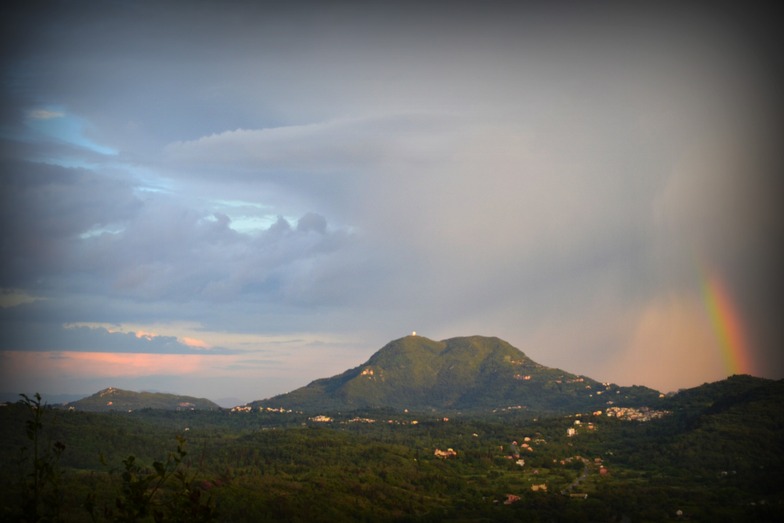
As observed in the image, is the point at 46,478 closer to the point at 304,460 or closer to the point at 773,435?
the point at 304,460

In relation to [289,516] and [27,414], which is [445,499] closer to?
[289,516]

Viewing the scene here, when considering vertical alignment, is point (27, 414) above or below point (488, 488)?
above

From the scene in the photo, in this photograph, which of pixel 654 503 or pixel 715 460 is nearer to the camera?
pixel 654 503

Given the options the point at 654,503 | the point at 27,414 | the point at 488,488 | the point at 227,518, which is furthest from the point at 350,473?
the point at 27,414

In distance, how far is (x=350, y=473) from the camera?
176500 millimetres

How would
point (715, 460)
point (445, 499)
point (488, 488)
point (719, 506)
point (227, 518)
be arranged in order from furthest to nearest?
point (715, 460)
point (488, 488)
point (445, 499)
point (719, 506)
point (227, 518)

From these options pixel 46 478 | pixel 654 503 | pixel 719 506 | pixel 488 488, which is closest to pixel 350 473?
Answer: pixel 488 488

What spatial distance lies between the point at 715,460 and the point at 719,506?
50509 millimetres

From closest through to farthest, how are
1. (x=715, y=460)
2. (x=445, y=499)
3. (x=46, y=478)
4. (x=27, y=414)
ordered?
(x=46, y=478)
(x=445, y=499)
(x=715, y=460)
(x=27, y=414)

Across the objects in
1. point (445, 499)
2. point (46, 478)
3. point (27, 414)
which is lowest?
point (445, 499)

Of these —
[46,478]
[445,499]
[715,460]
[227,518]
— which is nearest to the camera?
[46,478]

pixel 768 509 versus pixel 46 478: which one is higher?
pixel 46 478

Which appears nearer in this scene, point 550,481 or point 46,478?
point 46,478

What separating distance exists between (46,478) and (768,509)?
499 ft
